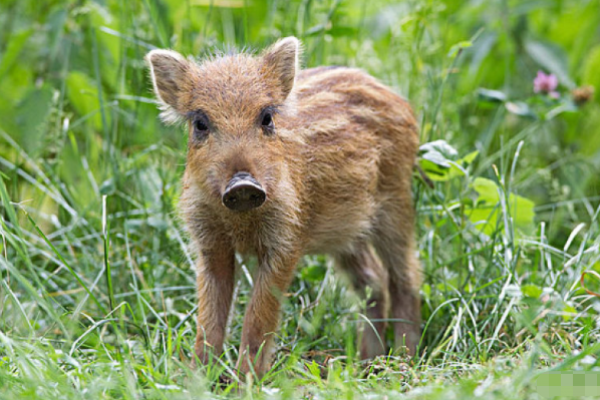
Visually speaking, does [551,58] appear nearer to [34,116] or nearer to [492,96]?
[492,96]

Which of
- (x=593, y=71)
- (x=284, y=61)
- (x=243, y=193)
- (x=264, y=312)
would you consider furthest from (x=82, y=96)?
Result: (x=593, y=71)

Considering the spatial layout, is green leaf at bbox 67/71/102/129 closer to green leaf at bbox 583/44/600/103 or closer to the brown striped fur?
the brown striped fur

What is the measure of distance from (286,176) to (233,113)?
Answer: 17.0 inches

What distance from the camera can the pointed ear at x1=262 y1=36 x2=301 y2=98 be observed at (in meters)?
4.36

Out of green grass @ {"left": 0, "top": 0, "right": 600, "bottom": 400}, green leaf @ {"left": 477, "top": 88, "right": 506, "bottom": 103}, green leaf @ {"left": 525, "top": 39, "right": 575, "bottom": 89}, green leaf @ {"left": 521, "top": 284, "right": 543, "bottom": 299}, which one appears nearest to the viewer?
green grass @ {"left": 0, "top": 0, "right": 600, "bottom": 400}

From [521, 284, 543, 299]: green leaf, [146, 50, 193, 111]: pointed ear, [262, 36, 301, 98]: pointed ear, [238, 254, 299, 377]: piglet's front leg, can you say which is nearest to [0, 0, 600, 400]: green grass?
[521, 284, 543, 299]: green leaf

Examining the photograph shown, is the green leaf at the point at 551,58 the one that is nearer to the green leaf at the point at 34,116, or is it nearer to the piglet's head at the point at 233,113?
the piglet's head at the point at 233,113

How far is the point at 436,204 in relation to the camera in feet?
18.2

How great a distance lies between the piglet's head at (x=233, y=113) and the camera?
12.4 ft

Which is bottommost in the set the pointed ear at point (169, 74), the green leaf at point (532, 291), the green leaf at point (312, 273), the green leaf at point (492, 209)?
the green leaf at point (312, 273)

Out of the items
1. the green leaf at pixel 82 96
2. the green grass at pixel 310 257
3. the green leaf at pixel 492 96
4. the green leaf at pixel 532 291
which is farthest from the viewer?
the green leaf at pixel 82 96

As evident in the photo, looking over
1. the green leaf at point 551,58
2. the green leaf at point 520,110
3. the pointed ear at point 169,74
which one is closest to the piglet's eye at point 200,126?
the pointed ear at point 169,74

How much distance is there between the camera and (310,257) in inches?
220

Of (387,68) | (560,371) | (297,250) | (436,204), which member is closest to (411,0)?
(387,68)
